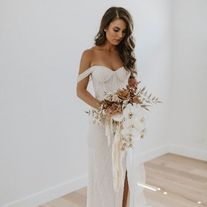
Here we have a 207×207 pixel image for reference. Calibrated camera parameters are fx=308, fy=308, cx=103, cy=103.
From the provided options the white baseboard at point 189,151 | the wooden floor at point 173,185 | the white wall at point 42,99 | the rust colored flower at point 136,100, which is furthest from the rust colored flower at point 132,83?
the white baseboard at point 189,151

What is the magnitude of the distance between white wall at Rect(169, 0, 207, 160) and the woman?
2035 millimetres

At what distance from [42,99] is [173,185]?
64.4 inches

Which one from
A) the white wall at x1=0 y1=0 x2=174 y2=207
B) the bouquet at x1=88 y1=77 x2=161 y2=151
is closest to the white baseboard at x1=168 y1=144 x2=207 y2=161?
the white wall at x1=0 y1=0 x2=174 y2=207

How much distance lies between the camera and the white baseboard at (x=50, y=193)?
9.11 feet

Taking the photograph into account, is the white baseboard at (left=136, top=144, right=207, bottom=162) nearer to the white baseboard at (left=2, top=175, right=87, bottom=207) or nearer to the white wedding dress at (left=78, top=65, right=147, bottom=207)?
the white baseboard at (left=2, top=175, right=87, bottom=207)

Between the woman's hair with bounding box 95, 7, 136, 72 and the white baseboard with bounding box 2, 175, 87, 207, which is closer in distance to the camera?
the woman's hair with bounding box 95, 7, 136, 72

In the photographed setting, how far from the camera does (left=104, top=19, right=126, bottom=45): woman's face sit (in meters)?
2.04

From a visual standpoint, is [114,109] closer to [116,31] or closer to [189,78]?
[116,31]

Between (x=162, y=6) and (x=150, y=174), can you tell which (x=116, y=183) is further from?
(x=162, y=6)

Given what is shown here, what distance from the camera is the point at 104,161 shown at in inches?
86.1

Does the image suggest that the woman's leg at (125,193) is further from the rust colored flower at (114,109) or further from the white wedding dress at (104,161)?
the rust colored flower at (114,109)

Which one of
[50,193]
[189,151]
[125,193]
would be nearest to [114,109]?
[125,193]

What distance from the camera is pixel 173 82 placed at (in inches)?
169

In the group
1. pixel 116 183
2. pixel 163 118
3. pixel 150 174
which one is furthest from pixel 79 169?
pixel 163 118
